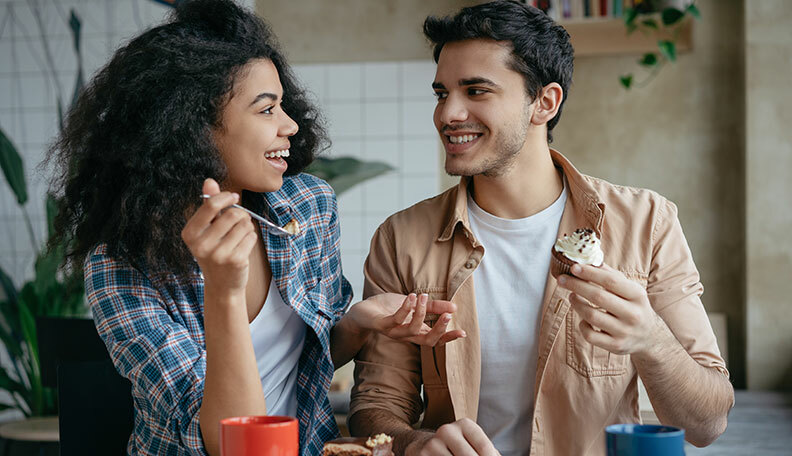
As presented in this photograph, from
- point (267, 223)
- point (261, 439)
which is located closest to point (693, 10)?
point (267, 223)

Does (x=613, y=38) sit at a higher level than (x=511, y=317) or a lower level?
higher

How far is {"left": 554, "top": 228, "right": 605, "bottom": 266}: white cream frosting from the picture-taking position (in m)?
1.25

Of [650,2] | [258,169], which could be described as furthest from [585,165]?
[258,169]

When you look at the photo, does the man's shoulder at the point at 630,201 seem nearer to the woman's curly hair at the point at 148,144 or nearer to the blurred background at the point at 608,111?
the woman's curly hair at the point at 148,144

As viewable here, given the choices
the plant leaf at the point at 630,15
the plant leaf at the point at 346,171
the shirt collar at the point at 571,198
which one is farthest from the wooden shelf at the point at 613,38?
the shirt collar at the point at 571,198

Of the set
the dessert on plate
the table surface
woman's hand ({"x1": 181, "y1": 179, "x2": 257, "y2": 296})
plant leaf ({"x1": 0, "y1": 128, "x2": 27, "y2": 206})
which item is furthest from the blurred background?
the dessert on plate

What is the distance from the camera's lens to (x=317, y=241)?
1.65 metres

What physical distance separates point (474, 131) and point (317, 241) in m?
0.41

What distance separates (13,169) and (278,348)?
2.31 meters

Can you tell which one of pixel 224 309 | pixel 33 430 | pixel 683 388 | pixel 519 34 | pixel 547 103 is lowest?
pixel 33 430

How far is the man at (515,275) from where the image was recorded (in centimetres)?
149

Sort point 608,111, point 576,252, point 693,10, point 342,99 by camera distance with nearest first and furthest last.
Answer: point 576,252 < point 693,10 < point 608,111 < point 342,99

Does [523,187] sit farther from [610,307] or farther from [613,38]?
[613,38]

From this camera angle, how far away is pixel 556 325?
1.53 metres
